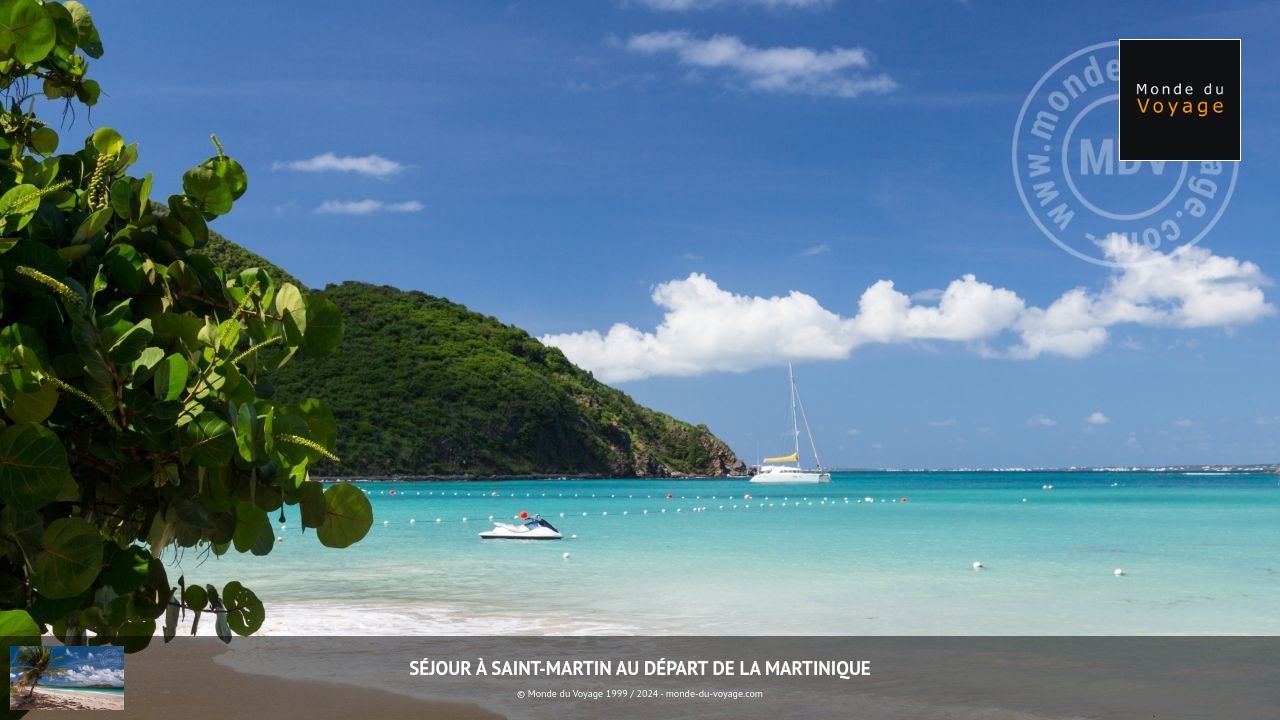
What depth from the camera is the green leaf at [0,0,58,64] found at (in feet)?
6.15

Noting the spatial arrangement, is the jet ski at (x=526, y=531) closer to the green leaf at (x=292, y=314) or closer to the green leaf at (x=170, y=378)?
the green leaf at (x=292, y=314)

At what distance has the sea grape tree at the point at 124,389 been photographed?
1.65 meters

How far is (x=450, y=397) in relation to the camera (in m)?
99.9

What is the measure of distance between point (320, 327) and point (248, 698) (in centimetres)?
835

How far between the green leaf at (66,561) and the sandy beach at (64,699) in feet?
2.00

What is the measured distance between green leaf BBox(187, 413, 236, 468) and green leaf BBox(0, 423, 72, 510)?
0.72ft

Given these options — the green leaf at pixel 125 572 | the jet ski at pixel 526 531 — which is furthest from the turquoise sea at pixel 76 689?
the jet ski at pixel 526 531

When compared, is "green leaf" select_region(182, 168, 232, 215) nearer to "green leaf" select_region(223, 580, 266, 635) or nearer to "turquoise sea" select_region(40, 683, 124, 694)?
"green leaf" select_region(223, 580, 266, 635)

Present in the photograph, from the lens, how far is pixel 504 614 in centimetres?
1568

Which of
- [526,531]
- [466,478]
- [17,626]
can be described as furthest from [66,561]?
[466,478]

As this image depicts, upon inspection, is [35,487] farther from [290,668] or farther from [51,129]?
[290,668]

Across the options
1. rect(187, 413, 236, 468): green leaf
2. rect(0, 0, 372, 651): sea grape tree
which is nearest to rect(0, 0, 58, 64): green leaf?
rect(0, 0, 372, 651): sea grape tree

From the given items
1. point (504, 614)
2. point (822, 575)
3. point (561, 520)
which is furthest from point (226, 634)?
point (561, 520)

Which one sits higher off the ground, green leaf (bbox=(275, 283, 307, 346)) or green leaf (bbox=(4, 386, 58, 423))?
green leaf (bbox=(275, 283, 307, 346))
